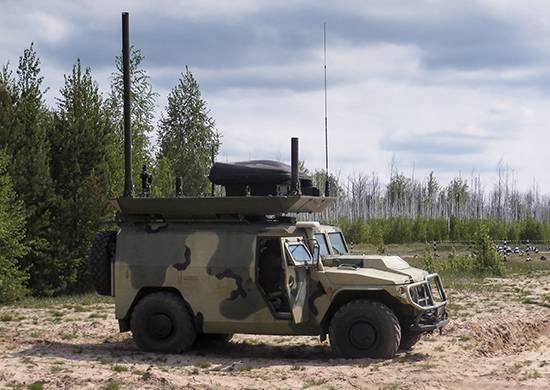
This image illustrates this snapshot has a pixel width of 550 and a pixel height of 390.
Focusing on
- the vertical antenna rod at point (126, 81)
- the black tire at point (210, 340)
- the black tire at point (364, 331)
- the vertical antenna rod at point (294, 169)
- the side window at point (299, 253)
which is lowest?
the black tire at point (210, 340)

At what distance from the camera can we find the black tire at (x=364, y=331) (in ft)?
35.2

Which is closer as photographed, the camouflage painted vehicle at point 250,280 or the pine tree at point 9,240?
the camouflage painted vehicle at point 250,280

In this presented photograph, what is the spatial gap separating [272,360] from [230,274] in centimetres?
121

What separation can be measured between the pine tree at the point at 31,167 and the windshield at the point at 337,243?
34.0 feet

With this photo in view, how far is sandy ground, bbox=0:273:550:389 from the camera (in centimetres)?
935

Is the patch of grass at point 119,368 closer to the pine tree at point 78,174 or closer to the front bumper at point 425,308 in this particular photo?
the front bumper at point 425,308

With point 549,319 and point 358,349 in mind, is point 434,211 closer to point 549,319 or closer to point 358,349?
point 549,319

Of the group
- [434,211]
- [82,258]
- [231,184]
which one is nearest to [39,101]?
[82,258]

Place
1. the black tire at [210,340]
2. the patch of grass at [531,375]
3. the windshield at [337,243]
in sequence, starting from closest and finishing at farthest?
the patch of grass at [531,375] < the windshield at [337,243] < the black tire at [210,340]

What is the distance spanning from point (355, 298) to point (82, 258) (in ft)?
41.3

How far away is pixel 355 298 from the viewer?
11.0m

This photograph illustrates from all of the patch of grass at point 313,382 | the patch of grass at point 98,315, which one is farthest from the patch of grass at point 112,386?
the patch of grass at point 98,315

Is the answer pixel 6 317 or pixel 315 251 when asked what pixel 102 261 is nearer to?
pixel 315 251

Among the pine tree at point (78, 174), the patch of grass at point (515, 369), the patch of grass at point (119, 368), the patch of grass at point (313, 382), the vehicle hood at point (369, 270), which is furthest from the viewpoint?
the pine tree at point (78, 174)
